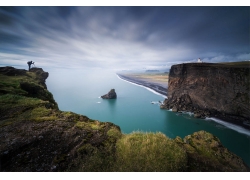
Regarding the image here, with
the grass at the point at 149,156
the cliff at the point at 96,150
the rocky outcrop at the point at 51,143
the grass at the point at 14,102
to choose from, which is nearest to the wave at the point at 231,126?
the cliff at the point at 96,150

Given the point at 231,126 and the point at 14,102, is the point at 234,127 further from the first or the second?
the point at 14,102

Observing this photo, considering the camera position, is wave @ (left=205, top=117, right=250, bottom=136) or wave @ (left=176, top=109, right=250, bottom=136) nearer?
wave @ (left=205, top=117, right=250, bottom=136)

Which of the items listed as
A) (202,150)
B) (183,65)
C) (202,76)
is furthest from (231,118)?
(202,150)

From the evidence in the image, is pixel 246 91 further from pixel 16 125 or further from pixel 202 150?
pixel 16 125

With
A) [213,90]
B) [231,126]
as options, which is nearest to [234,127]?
[231,126]

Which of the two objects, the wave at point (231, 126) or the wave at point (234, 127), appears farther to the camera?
the wave at point (231, 126)

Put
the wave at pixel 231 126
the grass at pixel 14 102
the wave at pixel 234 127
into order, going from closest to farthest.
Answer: the grass at pixel 14 102, the wave at pixel 234 127, the wave at pixel 231 126

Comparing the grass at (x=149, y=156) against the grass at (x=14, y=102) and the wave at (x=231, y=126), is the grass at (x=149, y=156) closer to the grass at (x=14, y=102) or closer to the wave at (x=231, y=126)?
the grass at (x=14, y=102)

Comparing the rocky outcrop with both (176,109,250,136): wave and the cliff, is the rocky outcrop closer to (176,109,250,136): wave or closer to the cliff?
the cliff

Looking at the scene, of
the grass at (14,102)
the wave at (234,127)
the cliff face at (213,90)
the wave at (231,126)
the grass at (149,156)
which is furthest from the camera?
the cliff face at (213,90)

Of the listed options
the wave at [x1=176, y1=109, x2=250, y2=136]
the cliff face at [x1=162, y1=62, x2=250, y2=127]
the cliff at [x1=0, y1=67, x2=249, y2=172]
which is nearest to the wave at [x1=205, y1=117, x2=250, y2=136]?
the wave at [x1=176, y1=109, x2=250, y2=136]
